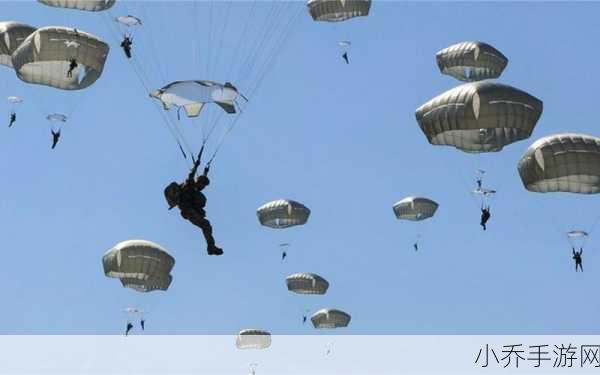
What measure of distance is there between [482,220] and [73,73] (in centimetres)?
1660

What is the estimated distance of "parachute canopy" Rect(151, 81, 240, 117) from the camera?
39031 mm

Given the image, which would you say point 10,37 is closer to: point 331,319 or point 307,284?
point 307,284

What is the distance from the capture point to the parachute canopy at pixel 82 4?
4856cm

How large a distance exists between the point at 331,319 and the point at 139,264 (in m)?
20.3

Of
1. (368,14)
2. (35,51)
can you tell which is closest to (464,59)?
(368,14)

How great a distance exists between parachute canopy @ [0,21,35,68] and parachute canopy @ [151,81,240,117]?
14.6 m

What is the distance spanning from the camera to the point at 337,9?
5875cm

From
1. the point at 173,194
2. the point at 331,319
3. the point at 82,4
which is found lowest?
the point at 173,194

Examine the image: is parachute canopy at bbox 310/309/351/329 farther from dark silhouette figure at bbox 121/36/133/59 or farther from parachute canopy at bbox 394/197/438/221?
dark silhouette figure at bbox 121/36/133/59

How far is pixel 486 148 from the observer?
46.6m

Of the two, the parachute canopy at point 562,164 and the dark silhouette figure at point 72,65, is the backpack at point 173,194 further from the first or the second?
the parachute canopy at point 562,164

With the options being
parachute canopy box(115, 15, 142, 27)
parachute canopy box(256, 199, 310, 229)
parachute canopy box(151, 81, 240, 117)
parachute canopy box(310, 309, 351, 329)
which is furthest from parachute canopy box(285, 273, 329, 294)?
parachute canopy box(151, 81, 240, 117)
